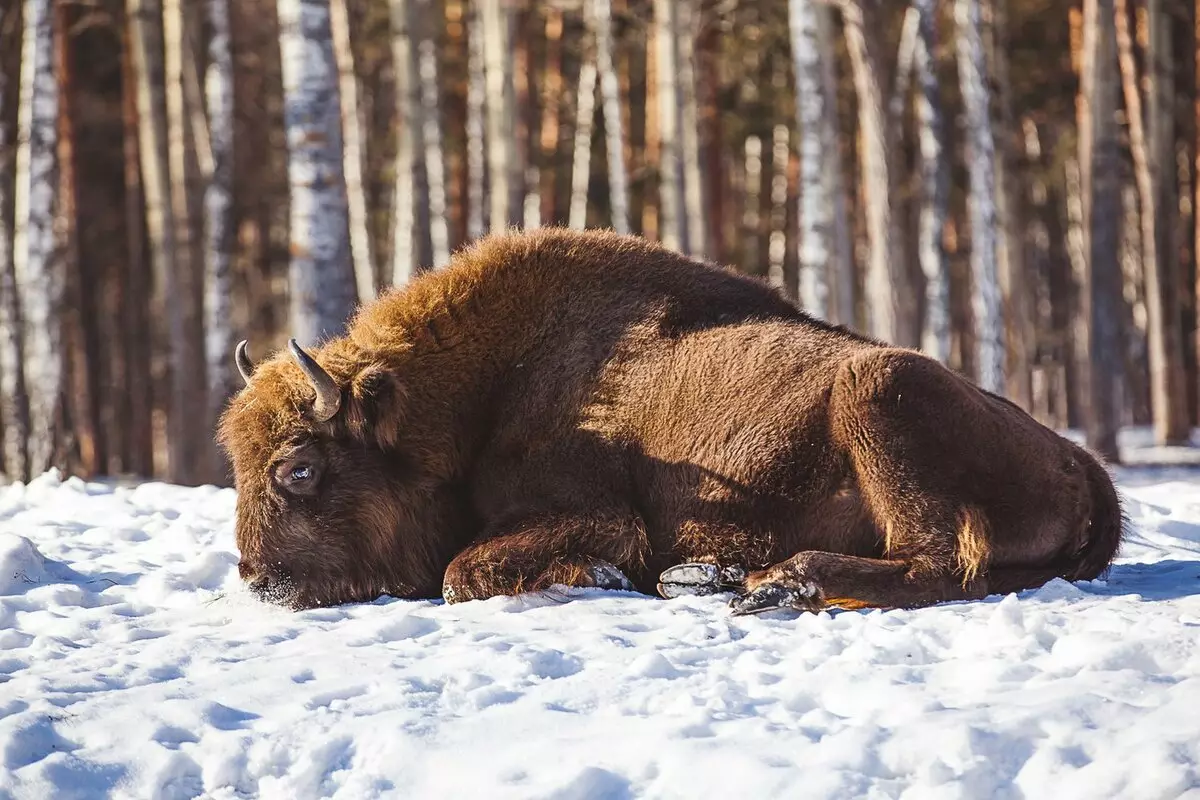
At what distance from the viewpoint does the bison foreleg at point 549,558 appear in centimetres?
504

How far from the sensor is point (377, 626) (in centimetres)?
460

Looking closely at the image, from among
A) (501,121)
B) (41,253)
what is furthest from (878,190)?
(41,253)

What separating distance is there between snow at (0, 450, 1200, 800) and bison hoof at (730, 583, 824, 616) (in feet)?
0.25

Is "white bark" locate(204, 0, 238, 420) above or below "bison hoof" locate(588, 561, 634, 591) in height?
above

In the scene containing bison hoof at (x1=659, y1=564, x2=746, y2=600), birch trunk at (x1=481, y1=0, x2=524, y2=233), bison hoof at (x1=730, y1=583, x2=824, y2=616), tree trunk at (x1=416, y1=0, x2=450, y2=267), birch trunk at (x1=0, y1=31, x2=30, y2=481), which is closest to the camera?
bison hoof at (x1=730, y1=583, x2=824, y2=616)

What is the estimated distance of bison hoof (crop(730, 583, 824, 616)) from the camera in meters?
4.57

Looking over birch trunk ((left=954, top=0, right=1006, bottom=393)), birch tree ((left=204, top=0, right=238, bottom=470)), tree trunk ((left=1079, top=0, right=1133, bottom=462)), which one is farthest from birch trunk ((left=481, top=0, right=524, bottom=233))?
tree trunk ((left=1079, top=0, right=1133, bottom=462))

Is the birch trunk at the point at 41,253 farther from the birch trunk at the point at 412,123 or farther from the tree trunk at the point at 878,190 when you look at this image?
the tree trunk at the point at 878,190

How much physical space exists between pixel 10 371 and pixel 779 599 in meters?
10.5

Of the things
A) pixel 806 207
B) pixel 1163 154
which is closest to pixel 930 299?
pixel 806 207

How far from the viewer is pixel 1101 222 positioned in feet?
45.8

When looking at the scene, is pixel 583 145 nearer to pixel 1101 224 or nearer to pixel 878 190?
pixel 878 190

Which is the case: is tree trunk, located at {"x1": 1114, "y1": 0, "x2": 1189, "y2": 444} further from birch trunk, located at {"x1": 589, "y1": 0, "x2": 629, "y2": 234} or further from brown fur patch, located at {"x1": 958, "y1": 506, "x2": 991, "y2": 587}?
brown fur patch, located at {"x1": 958, "y1": 506, "x2": 991, "y2": 587}

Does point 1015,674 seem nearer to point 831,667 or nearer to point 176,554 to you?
point 831,667
